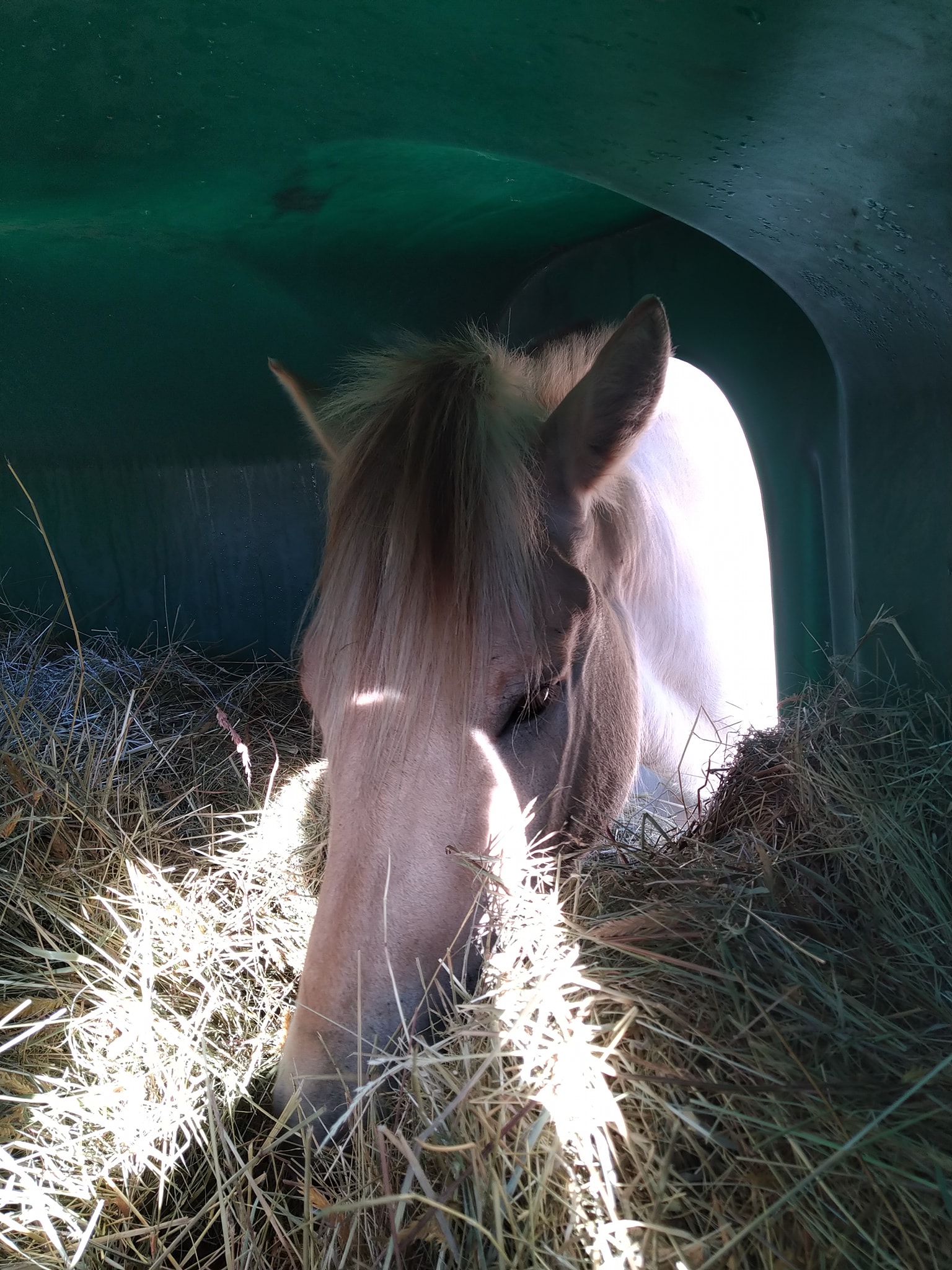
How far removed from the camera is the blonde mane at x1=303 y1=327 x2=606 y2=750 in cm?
127

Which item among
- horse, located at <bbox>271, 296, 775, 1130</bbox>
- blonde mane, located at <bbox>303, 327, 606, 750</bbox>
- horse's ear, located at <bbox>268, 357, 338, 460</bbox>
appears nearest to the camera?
horse, located at <bbox>271, 296, 775, 1130</bbox>

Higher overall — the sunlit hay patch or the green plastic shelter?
the green plastic shelter

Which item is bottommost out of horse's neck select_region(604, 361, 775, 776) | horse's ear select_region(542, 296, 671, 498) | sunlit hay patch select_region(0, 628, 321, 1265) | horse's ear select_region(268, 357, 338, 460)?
sunlit hay patch select_region(0, 628, 321, 1265)

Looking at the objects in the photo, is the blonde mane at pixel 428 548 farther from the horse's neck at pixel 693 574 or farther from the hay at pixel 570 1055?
the horse's neck at pixel 693 574

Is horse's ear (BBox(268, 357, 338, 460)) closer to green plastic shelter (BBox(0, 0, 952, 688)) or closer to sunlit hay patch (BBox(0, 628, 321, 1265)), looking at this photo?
green plastic shelter (BBox(0, 0, 952, 688))

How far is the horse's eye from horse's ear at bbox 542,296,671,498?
15.6 inches

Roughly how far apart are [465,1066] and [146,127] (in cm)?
187

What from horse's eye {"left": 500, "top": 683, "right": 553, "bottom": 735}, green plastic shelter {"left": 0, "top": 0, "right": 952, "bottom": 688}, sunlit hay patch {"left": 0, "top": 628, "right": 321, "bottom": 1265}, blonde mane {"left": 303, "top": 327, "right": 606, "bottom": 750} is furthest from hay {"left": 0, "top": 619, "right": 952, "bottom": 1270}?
green plastic shelter {"left": 0, "top": 0, "right": 952, "bottom": 688}

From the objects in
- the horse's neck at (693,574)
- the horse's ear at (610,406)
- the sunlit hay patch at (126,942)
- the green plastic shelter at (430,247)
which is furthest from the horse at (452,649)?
the green plastic shelter at (430,247)

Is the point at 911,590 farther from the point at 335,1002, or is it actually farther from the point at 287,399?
the point at 287,399

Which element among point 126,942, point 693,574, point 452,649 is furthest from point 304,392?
point 126,942

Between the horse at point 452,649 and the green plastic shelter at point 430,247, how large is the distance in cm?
40

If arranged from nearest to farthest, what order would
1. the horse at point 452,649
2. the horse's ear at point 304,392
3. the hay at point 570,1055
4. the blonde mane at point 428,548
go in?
the hay at point 570,1055 → the horse at point 452,649 → the blonde mane at point 428,548 → the horse's ear at point 304,392

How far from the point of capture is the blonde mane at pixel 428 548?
1.27 meters
